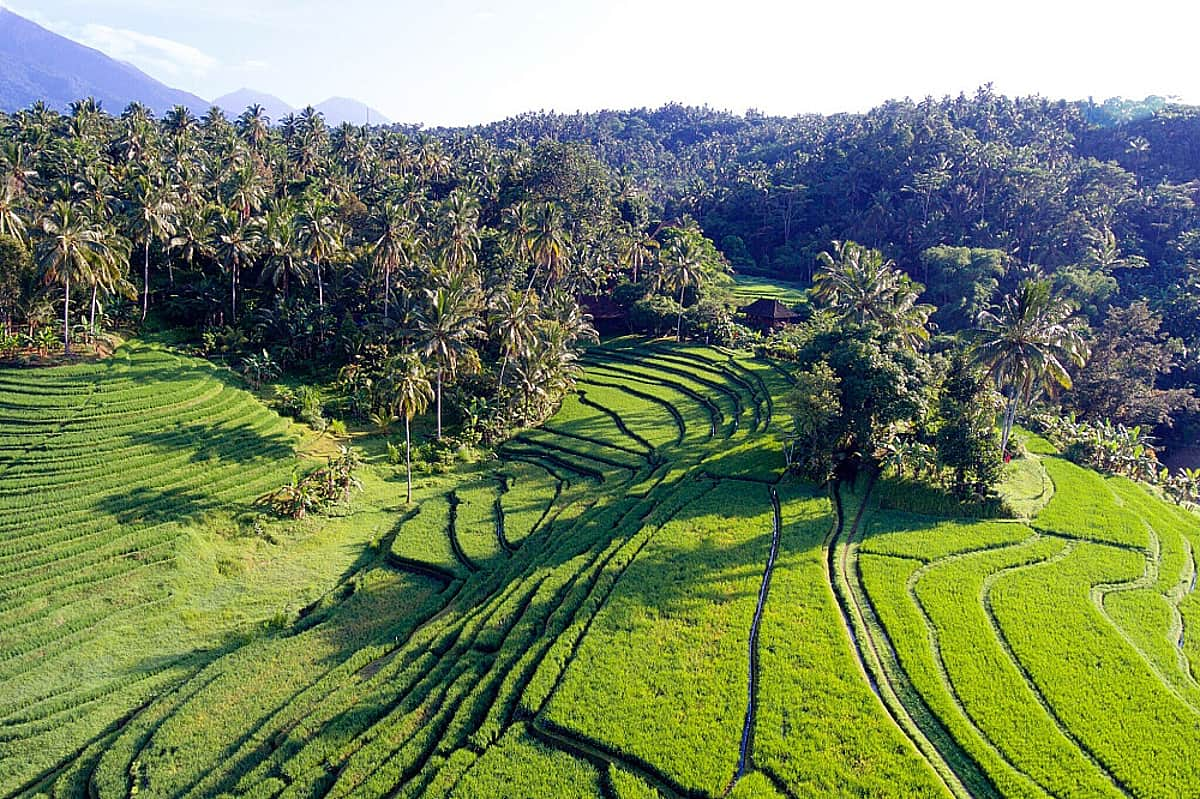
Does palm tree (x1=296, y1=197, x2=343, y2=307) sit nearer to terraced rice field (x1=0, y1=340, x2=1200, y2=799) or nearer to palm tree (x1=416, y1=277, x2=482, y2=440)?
palm tree (x1=416, y1=277, x2=482, y2=440)

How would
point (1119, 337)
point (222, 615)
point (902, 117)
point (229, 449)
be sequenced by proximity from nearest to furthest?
1. point (222, 615)
2. point (229, 449)
3. point (1119, 337)
4. point (902, 117)

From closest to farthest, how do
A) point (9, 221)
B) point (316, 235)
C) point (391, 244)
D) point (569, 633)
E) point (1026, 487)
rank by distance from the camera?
point (569, 633) < point (1026, 487) < point (9, 221) < point (391, 244) < point (316, 235)

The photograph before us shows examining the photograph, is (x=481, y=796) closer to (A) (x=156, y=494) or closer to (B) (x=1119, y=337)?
(A) (x=156, y=494)

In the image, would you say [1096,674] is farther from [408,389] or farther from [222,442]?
[222,442]

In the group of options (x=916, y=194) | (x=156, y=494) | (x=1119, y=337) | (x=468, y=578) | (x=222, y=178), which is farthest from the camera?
(x=916, y=194)

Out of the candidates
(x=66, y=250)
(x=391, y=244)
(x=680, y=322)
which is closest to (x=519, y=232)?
(x=391, y=244)

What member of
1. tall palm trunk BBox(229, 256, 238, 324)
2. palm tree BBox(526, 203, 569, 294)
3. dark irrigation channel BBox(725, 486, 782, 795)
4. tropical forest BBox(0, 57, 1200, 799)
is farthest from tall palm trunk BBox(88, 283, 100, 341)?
dark irrigation channel BBox(725, 486, 782, 795)

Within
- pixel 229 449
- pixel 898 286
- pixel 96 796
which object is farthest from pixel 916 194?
pixel 96 796
